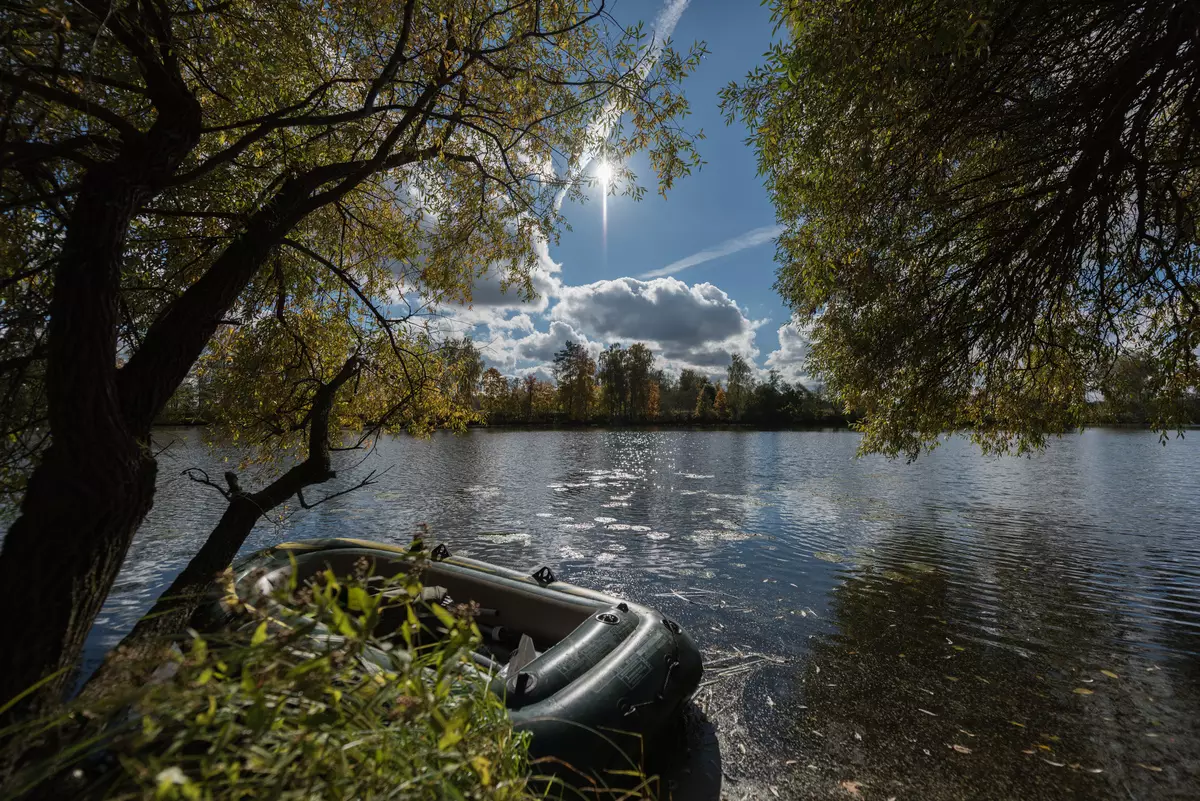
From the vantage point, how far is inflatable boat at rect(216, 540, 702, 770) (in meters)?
3.34

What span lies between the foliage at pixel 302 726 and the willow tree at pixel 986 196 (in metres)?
4.65

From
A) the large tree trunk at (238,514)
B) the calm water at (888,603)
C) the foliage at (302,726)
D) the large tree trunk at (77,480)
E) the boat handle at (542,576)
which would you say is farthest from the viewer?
the boat handle at (542,576)

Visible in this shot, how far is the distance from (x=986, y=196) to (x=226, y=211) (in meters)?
7.94

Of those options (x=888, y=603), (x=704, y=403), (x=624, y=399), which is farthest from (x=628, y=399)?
(x=888, y=603)

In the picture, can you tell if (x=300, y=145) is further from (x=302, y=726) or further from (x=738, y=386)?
(x=738, y=386)

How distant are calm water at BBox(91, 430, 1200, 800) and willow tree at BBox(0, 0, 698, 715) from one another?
6.70ft

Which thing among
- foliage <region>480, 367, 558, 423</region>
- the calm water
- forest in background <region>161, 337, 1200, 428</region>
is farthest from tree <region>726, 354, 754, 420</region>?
the calm water

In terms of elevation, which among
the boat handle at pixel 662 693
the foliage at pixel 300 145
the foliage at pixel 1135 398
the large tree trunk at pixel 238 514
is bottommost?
the boat handle at pixel 662 693

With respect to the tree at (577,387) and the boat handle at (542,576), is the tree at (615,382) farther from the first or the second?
the boat handle at (542,576)

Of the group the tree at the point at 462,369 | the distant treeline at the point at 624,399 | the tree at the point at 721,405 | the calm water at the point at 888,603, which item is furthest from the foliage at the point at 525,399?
the tree at the point at 462,369

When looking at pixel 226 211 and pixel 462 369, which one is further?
pixel 462 369

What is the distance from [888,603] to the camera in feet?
25.7

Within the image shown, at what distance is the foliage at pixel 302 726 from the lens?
96 centimetres

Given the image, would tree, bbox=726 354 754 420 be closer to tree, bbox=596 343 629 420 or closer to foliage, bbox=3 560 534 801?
tree, bbox=596 343 629 420
